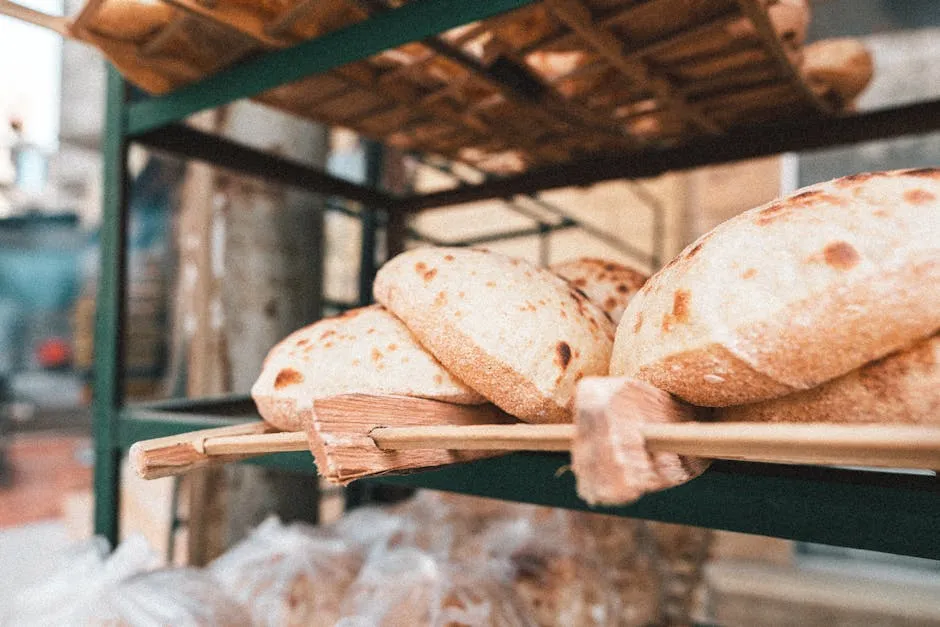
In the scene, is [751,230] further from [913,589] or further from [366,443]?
[913,589]

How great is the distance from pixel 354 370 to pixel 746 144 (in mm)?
1000

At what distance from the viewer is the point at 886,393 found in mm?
502

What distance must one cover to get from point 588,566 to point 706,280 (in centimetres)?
96

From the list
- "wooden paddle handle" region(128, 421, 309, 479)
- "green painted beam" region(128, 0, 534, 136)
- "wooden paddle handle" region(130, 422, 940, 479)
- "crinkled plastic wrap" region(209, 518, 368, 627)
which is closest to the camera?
"wooden paddle handle" region(130, 422, 940, 479)

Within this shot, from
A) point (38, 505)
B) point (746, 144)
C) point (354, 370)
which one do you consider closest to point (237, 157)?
point (354, 370)

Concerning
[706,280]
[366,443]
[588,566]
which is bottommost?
[588,566]

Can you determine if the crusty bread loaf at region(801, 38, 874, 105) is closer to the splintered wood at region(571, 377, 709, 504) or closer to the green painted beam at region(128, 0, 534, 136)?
the green painted beam at region(128, 0, 534, 136)

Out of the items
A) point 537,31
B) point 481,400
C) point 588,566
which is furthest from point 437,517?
point 537,31

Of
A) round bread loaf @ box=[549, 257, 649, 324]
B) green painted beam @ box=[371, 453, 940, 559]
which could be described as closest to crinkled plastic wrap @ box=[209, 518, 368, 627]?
green painted beam @ box=[371, 453, 940, 559]

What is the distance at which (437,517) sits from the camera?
1.58m

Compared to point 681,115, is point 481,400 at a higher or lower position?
lower

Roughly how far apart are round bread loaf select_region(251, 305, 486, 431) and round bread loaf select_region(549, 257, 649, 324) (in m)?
0.30

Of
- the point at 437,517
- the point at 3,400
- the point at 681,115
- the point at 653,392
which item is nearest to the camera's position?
the point at 653,392

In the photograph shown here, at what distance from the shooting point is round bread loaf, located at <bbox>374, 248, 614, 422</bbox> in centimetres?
68
